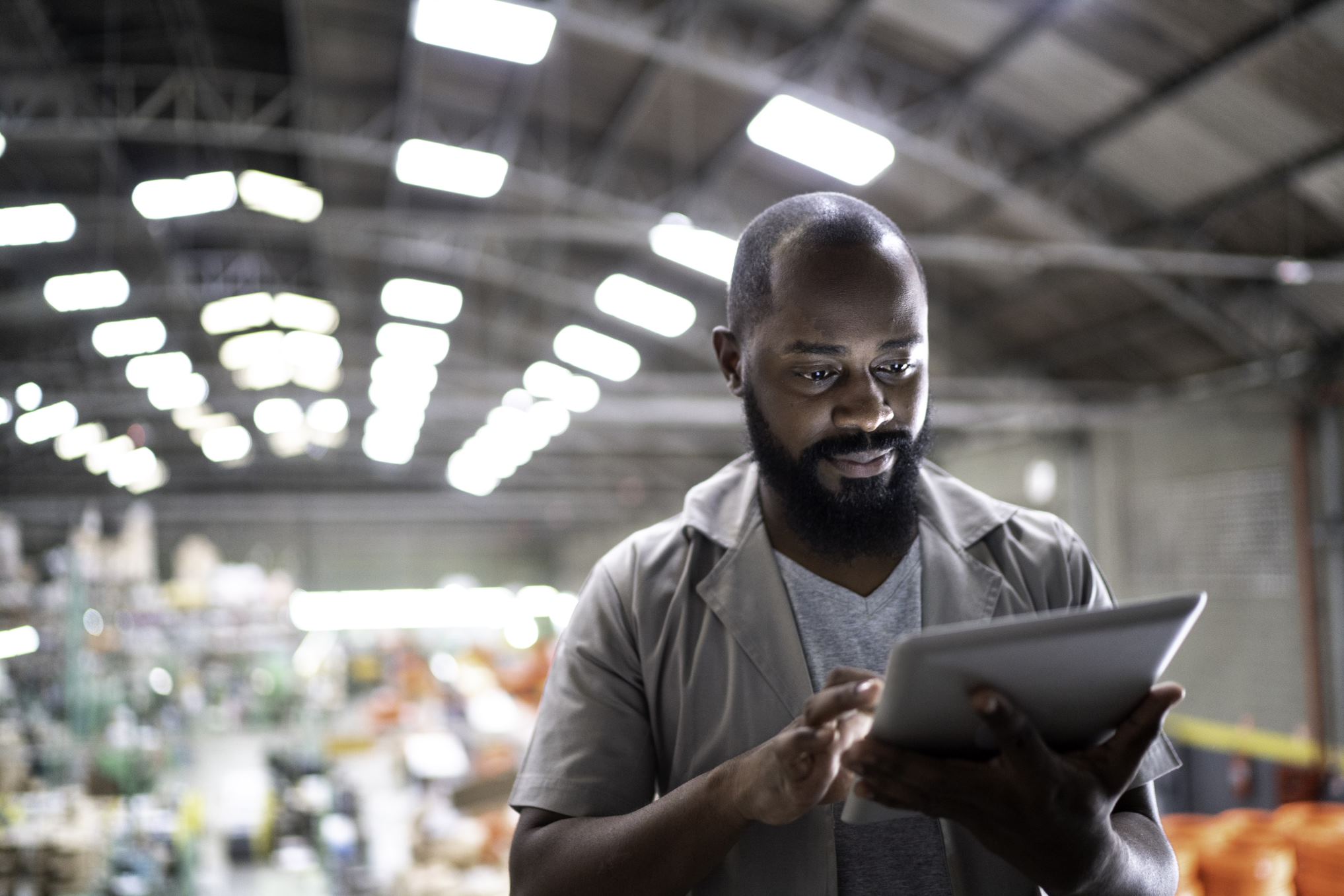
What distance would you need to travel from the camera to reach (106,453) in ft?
92.2

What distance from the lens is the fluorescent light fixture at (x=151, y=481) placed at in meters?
30.1

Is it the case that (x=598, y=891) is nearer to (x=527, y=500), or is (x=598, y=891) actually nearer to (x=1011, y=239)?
(x=1011, y=239)

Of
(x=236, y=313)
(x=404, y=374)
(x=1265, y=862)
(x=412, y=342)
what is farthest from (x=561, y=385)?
(x=1265, y=862)

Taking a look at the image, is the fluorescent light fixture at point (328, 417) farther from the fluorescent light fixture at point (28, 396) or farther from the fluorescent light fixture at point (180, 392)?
the fluorescent light fixture at point (28, 396)

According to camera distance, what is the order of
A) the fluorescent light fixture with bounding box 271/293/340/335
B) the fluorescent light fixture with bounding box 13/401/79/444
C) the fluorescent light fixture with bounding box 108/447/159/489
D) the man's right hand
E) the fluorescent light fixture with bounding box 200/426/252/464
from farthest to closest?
1. the fluorescent light fixture with bounding box 108/447/159/489
2. the fluorescent light fixture with bounding box 200/426/252/464
3. the fluorescent light fixture with bounding box 13/401/79/444
4. the fluorescent light fixture with bounding box 271/293/340/335
5. the man's right hand

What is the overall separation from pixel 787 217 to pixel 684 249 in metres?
12.5

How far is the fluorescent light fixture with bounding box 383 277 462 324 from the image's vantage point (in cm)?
1838

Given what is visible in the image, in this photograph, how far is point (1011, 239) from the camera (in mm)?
13594

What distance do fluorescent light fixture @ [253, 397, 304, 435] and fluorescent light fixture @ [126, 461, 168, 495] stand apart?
5.31 m

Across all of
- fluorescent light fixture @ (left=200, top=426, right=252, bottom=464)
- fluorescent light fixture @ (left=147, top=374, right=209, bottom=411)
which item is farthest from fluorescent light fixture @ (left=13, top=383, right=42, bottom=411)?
fluorescent light fixture @ (left=200, top=426, right=252, bottom=464)

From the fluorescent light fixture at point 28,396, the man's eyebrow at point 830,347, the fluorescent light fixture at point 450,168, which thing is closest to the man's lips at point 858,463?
the man's eyebrow at point 830,347

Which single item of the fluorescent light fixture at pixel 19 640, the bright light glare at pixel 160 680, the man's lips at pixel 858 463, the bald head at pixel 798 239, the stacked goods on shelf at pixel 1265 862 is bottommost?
the stacked goods on shelf at pixel 1265 862

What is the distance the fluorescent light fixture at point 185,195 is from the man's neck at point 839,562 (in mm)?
13113

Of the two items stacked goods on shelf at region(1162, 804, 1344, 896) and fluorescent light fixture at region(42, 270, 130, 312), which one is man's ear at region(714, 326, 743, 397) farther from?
fluorescent light fixture at region(42, 270, 130, 312)
